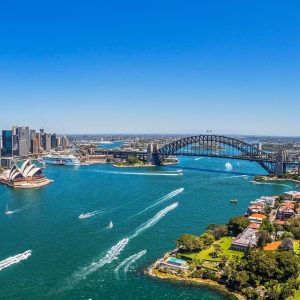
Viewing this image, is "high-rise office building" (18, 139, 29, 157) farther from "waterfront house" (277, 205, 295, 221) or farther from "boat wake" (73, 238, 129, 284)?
"boat wake" (73, 238, 129, 284)

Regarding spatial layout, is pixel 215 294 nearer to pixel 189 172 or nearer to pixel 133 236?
pixel 133 236

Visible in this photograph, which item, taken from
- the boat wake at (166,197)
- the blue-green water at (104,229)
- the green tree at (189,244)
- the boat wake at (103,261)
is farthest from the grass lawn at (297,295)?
the boat wake at (166,197)

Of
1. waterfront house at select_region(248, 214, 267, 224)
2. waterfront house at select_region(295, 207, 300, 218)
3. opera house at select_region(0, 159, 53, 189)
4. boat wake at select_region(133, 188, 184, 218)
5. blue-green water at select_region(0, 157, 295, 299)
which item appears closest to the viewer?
blue-green water at select_region(0, 157, 295, 299)

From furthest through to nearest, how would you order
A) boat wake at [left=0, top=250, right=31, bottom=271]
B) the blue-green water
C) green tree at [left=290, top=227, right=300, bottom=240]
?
green tree at [left=290, top=227, right=300, bottom=240] → boat wake at [left=0, top=250, right=31, bottom=271] → the blue-green water

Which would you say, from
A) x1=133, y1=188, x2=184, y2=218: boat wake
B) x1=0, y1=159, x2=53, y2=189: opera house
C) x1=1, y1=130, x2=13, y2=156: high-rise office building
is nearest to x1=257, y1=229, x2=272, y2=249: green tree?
x1=133, y1=188, x2=184, y2=218: boat wake

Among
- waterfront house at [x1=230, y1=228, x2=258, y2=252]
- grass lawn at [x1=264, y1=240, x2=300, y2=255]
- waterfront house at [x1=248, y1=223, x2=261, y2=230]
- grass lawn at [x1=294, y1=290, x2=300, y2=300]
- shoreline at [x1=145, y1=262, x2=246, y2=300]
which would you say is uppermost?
waterfront house at [x1=248, y1=223, x2=261, y2=230]
